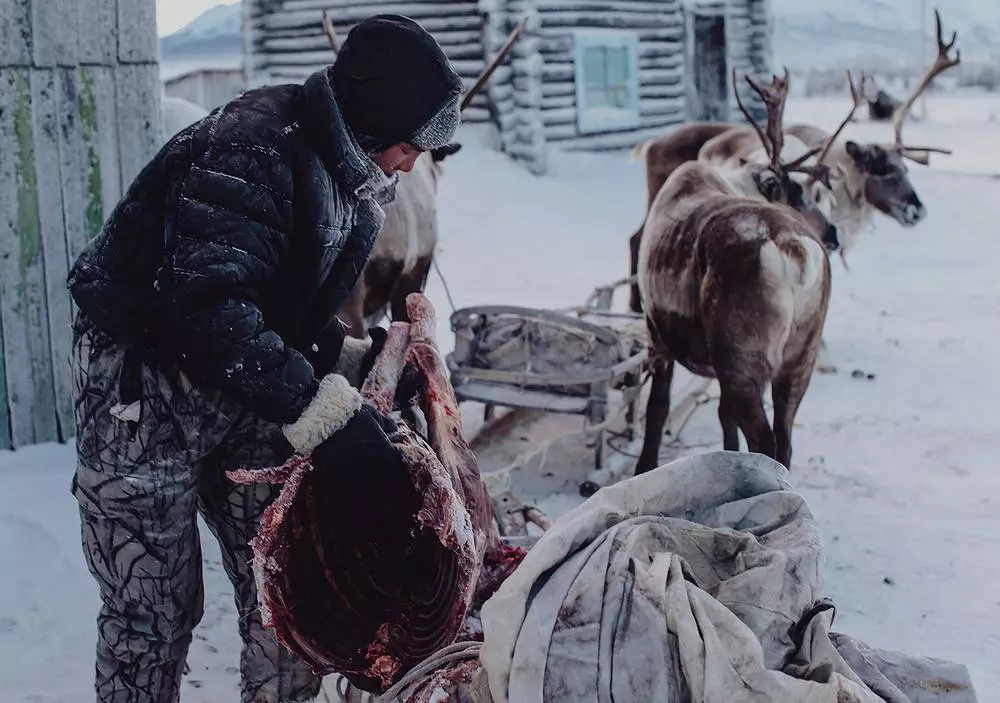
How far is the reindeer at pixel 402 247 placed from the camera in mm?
5082

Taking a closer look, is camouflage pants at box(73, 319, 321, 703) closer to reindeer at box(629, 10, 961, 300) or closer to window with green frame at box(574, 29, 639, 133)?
reindeer at box(629, 10, 961, 300)

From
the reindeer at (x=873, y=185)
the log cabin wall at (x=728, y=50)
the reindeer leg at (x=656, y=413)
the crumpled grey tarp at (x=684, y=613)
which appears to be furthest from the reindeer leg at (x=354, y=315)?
the log cabin wall at (x=728, y=50)

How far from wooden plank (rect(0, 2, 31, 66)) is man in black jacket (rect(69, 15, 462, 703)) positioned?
2451mm

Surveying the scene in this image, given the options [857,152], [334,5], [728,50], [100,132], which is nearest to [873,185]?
[857,152]

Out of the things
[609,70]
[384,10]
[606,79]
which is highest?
[384,10]

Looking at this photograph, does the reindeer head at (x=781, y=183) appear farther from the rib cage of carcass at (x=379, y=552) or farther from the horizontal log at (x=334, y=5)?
the horizontal log at (x=334, y=5)

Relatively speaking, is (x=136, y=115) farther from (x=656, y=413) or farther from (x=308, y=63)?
(x=308, y=63)

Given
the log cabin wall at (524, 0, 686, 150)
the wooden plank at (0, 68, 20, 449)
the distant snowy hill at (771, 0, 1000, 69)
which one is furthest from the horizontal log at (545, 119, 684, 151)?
the distant snowy hill at (771, 0, 1000, 69)

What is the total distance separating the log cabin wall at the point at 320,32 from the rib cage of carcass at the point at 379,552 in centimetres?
1178

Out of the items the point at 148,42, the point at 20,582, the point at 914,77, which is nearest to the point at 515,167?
the point at 148,42

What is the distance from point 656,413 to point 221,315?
334cm

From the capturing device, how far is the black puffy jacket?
5.94 ft

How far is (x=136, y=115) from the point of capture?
4.49 metres

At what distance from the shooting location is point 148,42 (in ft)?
14.6
